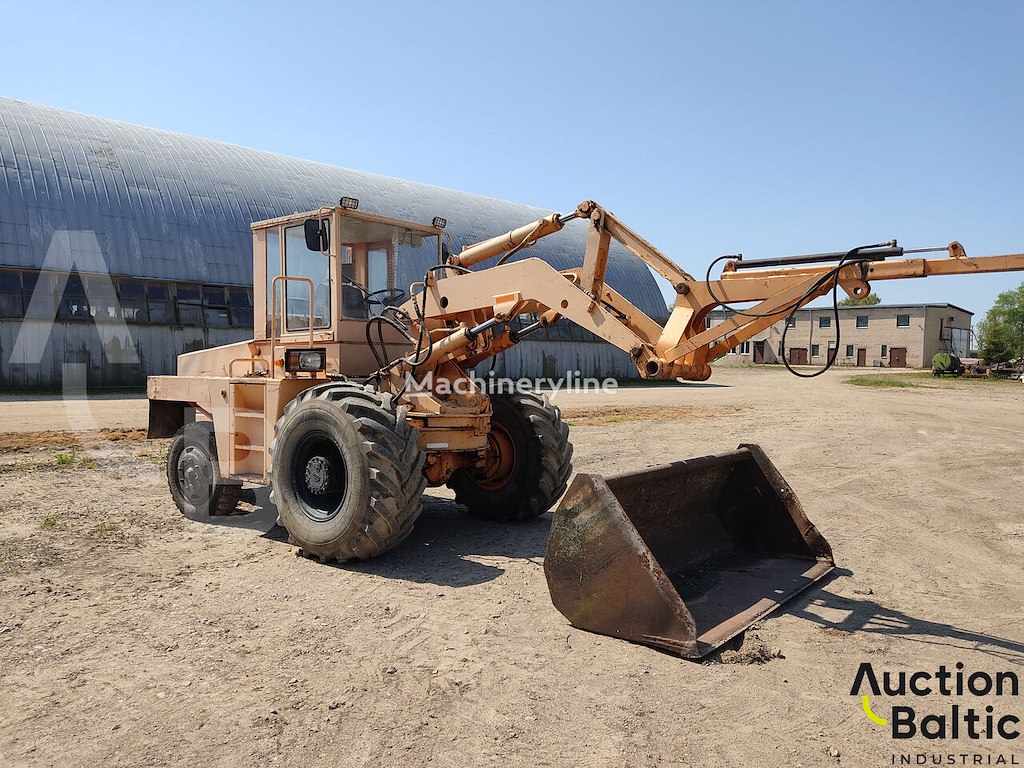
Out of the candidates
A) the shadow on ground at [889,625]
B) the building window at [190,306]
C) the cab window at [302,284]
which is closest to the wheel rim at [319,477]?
the cab window at [302,284]

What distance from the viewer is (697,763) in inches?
133

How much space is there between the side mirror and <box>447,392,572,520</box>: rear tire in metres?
2.24

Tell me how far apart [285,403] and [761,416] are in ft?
49.4

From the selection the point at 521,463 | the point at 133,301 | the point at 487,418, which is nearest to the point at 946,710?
the point at 487,418

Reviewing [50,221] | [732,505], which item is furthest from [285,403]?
[50,221]

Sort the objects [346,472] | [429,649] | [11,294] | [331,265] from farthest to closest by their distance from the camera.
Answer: [11,294] → [331,265] → [346,472] → [429,649]

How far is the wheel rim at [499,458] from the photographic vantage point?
795 centimetres

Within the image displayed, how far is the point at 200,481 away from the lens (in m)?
8.21

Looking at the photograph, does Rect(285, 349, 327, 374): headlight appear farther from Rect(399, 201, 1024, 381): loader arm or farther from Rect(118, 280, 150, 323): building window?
Rect(118, 280, 150, 323): building window

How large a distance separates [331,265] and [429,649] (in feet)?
13.0

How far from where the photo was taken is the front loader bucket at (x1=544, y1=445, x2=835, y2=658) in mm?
4746

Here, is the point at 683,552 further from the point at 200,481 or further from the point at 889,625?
the point at 200,481

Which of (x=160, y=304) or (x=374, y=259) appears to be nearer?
(x=374, y=259)

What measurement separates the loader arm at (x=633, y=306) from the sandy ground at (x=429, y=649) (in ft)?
6.14
